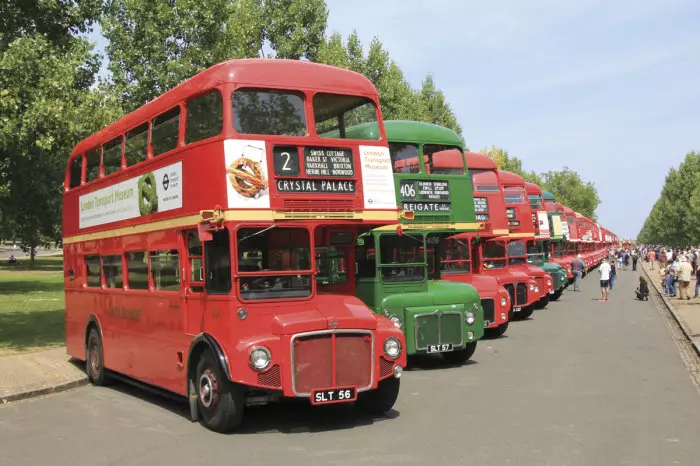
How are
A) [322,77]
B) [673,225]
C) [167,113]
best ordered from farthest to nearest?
1. [673,225]
2. [167,113]
3. [322,77]

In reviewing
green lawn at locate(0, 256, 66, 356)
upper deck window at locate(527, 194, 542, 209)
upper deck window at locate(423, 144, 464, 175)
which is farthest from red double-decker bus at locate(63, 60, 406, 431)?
upper deck window at locate(527, 194, 542, 209)

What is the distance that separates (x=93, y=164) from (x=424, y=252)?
568 centimetres

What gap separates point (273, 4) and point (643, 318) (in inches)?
924

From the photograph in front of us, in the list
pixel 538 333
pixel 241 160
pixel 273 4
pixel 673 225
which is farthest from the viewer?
pixel 673 225

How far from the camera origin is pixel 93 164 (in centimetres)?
1316

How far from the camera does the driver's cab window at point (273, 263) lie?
28.2ft

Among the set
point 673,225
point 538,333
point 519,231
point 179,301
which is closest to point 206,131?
point 179,301

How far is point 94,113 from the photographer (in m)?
17.9

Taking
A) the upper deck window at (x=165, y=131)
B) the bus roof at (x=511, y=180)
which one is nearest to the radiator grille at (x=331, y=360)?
the upper deck window at (x=165, y=131)

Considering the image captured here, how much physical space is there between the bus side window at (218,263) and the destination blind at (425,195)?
5.65 metres

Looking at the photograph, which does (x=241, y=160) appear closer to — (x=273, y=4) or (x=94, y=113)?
(x=94, y=113)

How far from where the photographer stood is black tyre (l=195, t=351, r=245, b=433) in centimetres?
840

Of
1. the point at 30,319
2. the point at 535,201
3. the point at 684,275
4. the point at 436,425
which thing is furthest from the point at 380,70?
the point at 436,425

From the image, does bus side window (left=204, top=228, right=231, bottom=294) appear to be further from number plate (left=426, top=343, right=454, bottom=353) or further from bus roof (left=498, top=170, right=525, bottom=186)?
bus roof (left=498, top=170, right=525, bottom=186)
